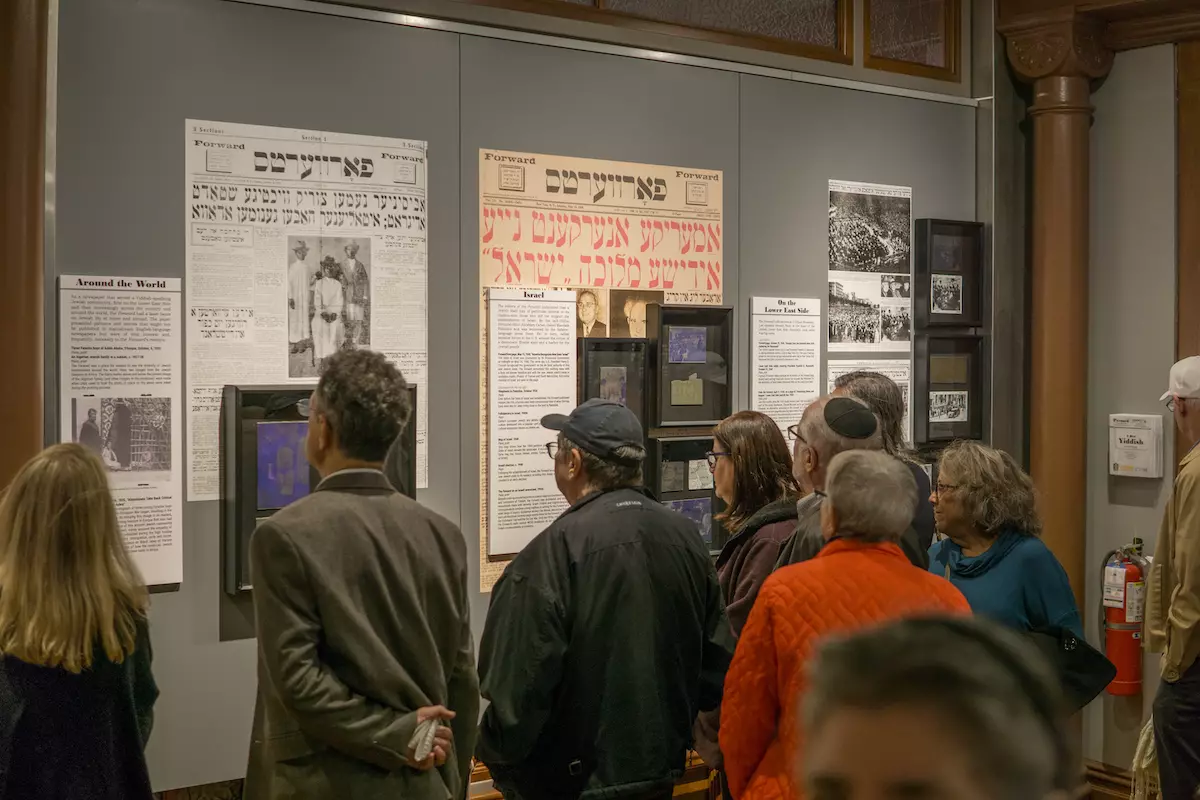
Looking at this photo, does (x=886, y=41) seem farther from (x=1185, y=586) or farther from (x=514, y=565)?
(x=514, y=565)

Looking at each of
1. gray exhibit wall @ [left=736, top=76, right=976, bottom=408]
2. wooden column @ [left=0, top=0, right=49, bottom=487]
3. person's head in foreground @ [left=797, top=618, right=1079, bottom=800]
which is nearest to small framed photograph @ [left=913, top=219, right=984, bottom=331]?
gray exhibit wall @ [left=736, top=76, right=976, bottom=408]

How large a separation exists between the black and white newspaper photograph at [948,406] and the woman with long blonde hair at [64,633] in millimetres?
3702

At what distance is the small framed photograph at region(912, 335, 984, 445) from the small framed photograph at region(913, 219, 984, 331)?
0.09 m

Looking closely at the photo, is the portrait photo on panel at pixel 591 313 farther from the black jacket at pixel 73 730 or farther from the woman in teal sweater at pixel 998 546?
the black jacket at pixel 73 730

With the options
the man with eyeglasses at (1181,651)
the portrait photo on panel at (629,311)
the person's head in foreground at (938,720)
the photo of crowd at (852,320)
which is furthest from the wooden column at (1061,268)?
the person's head in foreground at (938,720)

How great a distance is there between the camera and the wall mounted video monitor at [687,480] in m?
4.61

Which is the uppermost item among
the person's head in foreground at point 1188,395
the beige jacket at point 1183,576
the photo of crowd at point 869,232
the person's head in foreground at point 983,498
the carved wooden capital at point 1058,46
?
the carved wooden capital at point 1058,46

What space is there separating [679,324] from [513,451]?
0.85m

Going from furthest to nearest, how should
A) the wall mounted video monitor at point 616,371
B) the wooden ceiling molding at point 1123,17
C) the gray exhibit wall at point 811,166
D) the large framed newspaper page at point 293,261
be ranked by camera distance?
the wooden ceiling molding at point 1123,17
the gray exhibit wall at point 811,166
the wall mounted video monitor at point 616,371
the large framed newspaper page at point 293,261

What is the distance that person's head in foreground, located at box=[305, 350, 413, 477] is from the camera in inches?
98.7

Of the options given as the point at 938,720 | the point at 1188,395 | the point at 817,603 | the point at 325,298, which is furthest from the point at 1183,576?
the point at 938,720

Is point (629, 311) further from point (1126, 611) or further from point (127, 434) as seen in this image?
point (1126, 611)

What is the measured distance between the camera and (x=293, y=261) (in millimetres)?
3848

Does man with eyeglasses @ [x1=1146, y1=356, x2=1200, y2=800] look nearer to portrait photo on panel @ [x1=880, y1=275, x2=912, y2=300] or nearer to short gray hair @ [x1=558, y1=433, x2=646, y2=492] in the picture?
portrait photo on panel @ [x1=880, y1=275, x2=912, y2=300]
